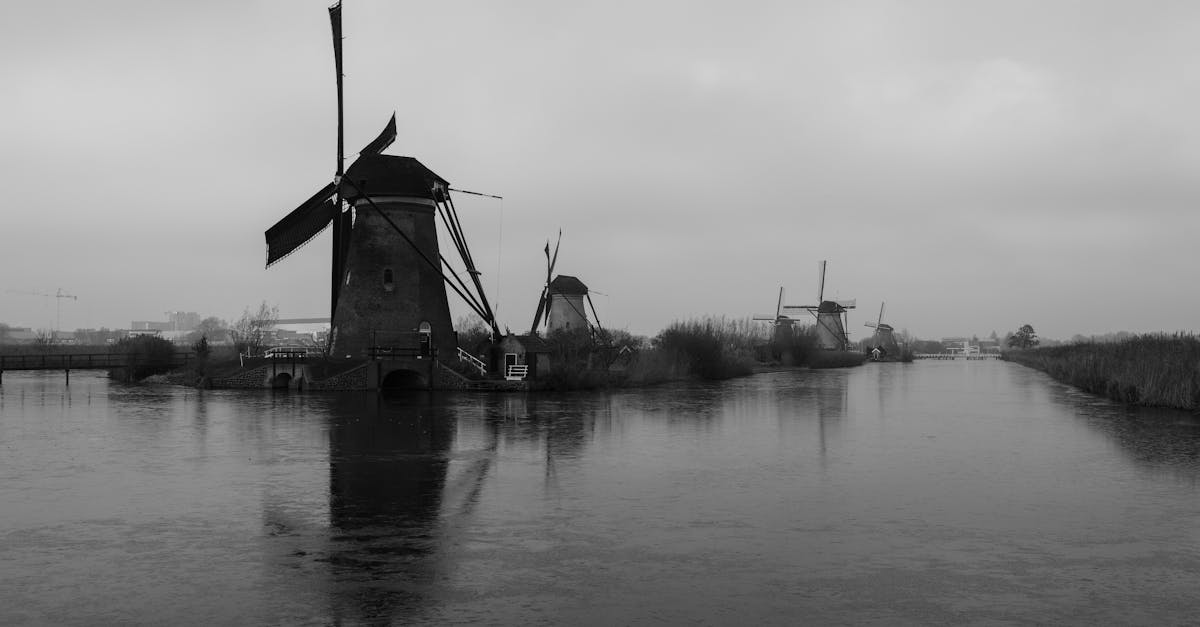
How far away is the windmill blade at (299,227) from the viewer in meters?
26.6

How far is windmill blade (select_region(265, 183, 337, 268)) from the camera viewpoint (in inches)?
1048

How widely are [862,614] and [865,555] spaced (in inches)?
61.6

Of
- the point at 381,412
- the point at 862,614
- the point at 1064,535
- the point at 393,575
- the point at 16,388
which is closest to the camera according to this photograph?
the point at 862,614

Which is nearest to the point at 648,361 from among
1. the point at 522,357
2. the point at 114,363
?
the point at 522,357

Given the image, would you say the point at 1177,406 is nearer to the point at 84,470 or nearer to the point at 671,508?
the point at 671,508

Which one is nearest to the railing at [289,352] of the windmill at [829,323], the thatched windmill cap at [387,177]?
the thatched windmill cap at [387,177]

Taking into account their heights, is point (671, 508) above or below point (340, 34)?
below

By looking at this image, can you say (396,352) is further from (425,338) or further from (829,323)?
(829,323)

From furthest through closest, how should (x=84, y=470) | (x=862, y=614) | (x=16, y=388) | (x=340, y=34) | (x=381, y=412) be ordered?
(x=16, y=388), (x=340, y=34), (x=381, y=412), (x=84, y=470), (x=862, y=614)

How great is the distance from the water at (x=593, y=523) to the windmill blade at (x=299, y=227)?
9.98 metres

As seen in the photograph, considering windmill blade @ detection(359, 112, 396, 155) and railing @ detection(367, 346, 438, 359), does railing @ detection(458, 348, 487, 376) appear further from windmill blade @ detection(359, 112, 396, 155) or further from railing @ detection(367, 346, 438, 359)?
windmill blade @ detection(359, 112, 396, 155)

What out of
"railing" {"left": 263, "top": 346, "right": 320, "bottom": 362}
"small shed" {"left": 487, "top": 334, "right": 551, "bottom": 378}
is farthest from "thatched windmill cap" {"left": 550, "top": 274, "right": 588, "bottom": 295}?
"railing" {"left": 263, "top": 346, "right": 320, "bottom": 362}

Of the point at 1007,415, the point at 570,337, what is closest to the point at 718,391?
the point at 570,337

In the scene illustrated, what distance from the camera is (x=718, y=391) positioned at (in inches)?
1164
